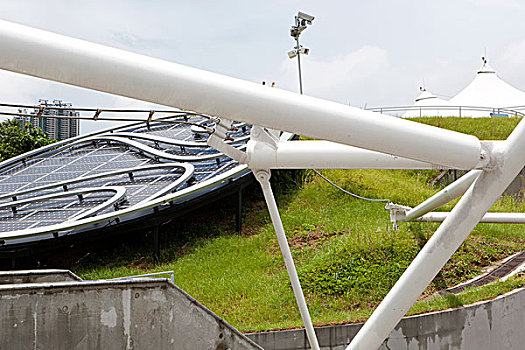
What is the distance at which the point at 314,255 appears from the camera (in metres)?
18.3

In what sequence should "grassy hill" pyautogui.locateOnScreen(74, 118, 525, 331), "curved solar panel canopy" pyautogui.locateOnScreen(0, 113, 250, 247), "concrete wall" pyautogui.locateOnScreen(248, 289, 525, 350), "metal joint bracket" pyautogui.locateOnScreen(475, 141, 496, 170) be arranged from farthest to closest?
"curved solar panel canopy" pyautogui.locateOnScreen(0, 113, 250, 247), "grassy hill" pyautogui.locateOnScreen(74, 118, 525, 331), "concrete wall" pyautogui.locateOnScreen(248, 289, 525, 350), "metal joint bracket" pyautogui.locateOnScreen(475, 141, 496, 170)

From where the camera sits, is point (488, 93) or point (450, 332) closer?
point (450, 332)

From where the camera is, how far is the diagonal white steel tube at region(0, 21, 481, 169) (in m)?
3.97

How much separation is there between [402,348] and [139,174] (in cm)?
1376

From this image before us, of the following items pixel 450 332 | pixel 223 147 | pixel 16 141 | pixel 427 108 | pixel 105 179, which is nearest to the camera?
pixel 223 147

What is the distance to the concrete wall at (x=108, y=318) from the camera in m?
7.91

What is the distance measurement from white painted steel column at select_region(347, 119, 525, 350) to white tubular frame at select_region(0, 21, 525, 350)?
11 millimetres

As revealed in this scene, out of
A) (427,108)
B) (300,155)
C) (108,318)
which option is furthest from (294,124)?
(427,108)

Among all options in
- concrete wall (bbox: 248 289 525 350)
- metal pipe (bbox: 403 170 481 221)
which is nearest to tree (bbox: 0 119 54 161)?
metal pipe (bbox: 403 170 481 221)

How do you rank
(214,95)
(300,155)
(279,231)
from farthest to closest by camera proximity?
(279,231)
(300,155)
(214,95)

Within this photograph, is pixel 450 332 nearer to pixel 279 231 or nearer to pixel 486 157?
pixel 279 231

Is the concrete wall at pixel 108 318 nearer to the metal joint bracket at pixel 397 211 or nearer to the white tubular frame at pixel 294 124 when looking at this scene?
the white tubular frame at pixel 294 124

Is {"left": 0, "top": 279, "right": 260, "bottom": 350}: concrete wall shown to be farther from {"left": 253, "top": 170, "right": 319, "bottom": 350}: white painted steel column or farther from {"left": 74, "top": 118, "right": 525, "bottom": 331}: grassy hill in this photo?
{"left": 74, "top": 118, "right": 525, "bottom": 331}: grassy hill

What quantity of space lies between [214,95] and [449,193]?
7.64m
